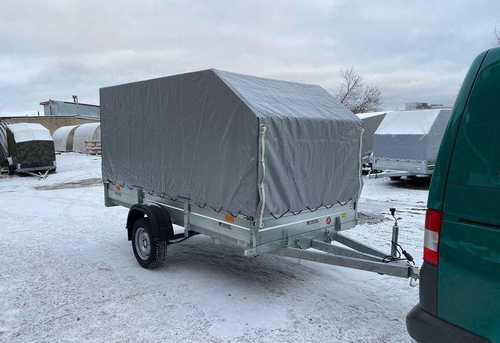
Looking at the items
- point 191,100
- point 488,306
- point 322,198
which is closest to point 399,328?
point 322,198

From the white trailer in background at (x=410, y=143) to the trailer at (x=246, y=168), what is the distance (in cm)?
909

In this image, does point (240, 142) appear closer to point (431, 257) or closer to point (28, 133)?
point (431, 257)

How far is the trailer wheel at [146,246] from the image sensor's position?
5453mm

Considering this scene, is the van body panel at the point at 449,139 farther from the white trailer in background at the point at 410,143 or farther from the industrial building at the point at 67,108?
the industrial building at the point at 67,108

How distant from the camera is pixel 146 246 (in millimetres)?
5797

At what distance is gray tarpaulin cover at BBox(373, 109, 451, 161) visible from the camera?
13.6 m

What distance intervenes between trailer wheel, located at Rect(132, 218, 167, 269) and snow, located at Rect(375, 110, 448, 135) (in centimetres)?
1098

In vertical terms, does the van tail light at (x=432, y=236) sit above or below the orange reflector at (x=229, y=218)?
above

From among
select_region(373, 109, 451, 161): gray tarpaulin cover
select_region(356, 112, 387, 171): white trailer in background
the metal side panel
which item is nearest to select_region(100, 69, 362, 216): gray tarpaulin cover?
the metal side panel

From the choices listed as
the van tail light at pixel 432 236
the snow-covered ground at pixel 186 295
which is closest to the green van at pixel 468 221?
the van tail light at pixel 432 236

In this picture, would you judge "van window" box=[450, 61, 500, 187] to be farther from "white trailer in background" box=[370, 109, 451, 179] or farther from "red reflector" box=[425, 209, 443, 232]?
"white trailer in background" box=[370, 109, 451, 179]

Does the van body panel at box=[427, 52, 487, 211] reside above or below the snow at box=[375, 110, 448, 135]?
below

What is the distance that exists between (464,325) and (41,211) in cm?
1066

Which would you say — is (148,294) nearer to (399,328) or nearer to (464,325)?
(399,328)
